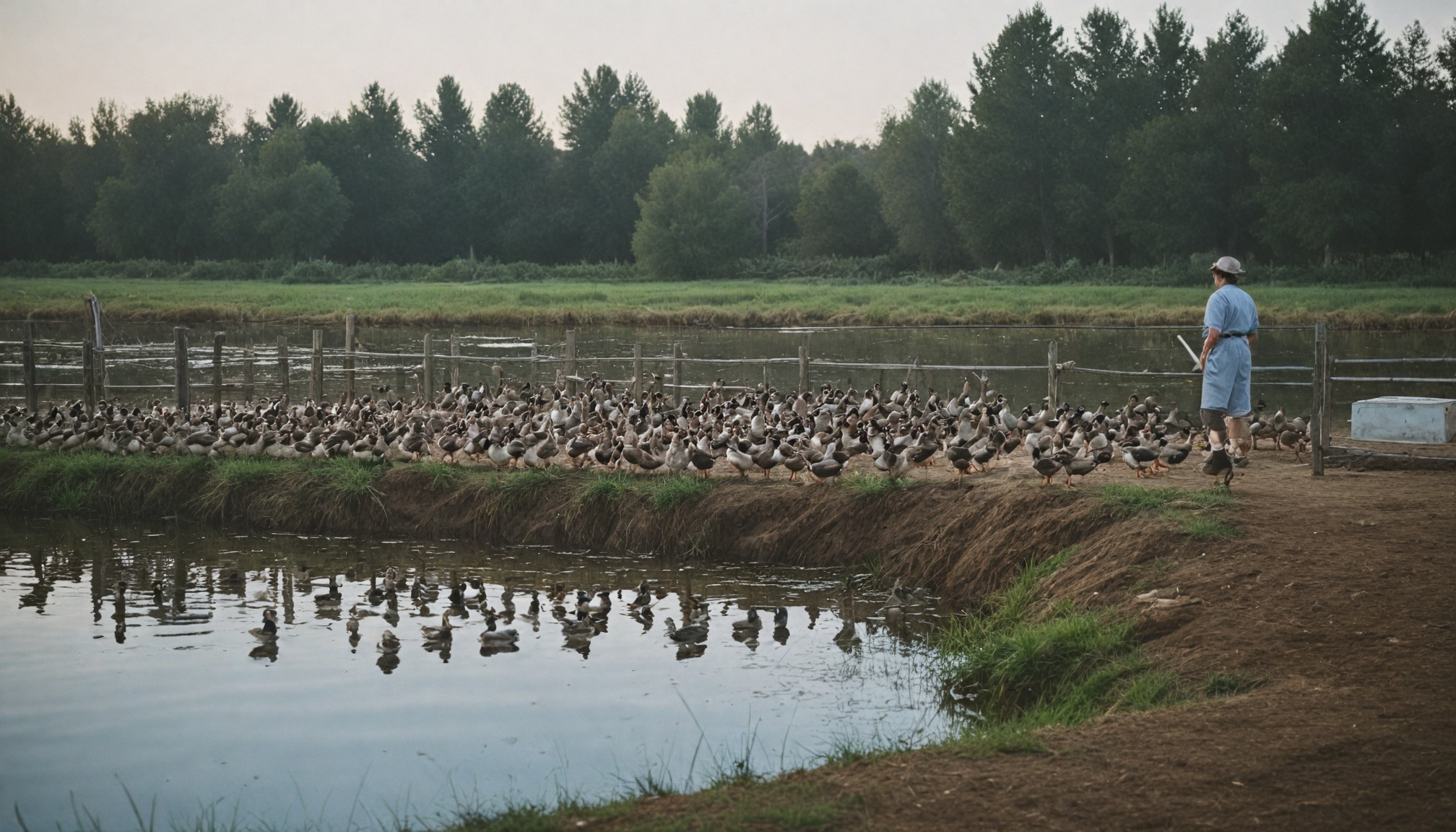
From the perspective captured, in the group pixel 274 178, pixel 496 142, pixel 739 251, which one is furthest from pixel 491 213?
pixel 739 251

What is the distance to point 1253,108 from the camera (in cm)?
5484

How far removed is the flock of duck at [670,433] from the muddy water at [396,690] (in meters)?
1.89

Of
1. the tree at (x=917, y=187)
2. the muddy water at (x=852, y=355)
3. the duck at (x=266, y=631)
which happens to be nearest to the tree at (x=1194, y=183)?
the tree at (x=917, y=187)

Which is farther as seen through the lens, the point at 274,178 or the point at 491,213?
the point at 491,213

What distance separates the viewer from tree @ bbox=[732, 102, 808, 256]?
8606 centimetres

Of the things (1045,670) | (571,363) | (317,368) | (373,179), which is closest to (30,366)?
(317,368)

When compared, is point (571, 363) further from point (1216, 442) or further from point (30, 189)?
point (30, 189)

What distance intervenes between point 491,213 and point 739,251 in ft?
71.4

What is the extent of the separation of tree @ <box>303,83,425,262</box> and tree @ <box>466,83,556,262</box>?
4.32m

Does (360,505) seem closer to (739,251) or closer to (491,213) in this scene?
(739,251)

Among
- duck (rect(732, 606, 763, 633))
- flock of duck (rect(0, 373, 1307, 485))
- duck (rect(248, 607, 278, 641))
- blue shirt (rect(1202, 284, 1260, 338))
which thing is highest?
blue shirt (rect(1202, 284, 1260, 338))

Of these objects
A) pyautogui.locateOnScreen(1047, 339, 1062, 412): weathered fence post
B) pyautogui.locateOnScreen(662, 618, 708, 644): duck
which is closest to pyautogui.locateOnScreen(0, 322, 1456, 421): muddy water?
pyautogui.locateOnScreen(1047, 339, 1062, 412): weathered fence post

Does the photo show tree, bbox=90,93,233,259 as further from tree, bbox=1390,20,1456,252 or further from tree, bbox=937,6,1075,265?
tree, bbox=1390,20,1456,252

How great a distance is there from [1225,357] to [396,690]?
816 centimetres
